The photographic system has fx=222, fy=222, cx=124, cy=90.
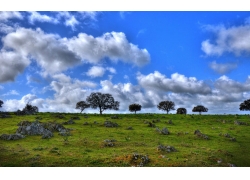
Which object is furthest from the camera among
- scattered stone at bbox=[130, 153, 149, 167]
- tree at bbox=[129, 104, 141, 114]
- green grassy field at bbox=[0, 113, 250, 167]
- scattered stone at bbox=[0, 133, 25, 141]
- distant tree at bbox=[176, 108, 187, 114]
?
distant tree at bbox=[176, 108, 187, 114]

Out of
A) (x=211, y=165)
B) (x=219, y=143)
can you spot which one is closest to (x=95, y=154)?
(x=211, y=165)

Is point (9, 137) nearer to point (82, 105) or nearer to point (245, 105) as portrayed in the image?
point (82, 105)

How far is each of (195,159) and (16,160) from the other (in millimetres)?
20703

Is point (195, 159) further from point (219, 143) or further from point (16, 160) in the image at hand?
point (16, 160)

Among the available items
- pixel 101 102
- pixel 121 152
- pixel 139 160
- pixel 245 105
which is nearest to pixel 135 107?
pixel 101 102

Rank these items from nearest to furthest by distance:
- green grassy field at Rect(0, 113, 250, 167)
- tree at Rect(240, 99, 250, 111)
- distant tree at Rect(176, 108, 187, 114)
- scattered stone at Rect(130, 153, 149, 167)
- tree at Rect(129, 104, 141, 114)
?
scattered stone at Rect(130, 153, 149, 167)
green grassy field at Rect(0, 113, 250, 167)
tree at Rect(240, 99, 250, 111)
tree at Rect(129, 104, 141, 114)
distant tree at Rect(176, 108, 187, 114)

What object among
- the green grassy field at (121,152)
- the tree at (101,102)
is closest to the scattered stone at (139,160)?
the green grassy field at (121,152)

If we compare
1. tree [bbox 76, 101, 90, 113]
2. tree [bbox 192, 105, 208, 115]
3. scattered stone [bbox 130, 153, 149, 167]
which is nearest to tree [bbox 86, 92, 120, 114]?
tree [bbox 76, 101, 90, 113]

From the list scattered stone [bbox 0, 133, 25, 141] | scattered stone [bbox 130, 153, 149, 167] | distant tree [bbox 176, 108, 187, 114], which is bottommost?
scattered stone [bbox 130, 153, 149, 167]

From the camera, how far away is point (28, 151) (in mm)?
28391

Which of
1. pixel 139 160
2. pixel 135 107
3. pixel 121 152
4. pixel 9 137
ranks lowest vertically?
pixel 139 160

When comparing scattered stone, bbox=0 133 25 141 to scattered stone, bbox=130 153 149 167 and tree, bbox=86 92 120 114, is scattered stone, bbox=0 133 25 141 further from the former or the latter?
tree, bbox=86 92 120 114

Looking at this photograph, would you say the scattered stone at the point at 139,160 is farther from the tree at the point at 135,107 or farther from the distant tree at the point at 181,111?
the distant tree at the point at 181,111

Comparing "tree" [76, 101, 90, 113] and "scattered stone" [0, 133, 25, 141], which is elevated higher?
"tree" [76, 101, 90, 113]
